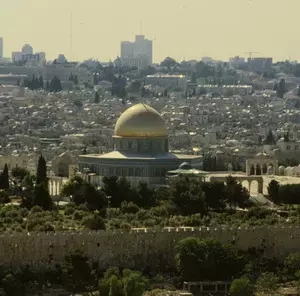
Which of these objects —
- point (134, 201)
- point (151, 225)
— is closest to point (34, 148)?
point (134, 201)

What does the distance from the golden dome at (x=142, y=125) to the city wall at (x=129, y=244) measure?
58.9 feet

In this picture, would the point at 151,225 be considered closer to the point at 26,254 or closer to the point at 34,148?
the point at 26,254

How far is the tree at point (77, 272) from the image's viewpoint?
37438 millimetres

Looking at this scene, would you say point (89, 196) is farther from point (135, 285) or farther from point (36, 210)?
point (135, 285)

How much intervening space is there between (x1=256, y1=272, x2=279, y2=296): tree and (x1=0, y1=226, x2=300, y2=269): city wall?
257cm

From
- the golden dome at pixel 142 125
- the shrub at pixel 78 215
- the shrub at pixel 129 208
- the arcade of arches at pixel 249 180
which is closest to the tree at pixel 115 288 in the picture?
the shrub at pixel 78 215

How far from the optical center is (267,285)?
37.4m

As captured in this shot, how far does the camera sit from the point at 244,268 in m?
38.6

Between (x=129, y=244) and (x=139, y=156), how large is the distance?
1910cm

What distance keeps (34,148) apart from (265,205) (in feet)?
120

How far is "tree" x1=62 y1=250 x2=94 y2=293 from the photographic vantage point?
37.4 meters

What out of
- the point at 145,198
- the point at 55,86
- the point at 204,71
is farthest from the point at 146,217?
the point at 204,71

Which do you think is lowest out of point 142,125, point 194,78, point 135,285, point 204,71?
point 194,78

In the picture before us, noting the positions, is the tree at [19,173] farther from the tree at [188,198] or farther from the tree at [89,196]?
the tree at [188,198]
